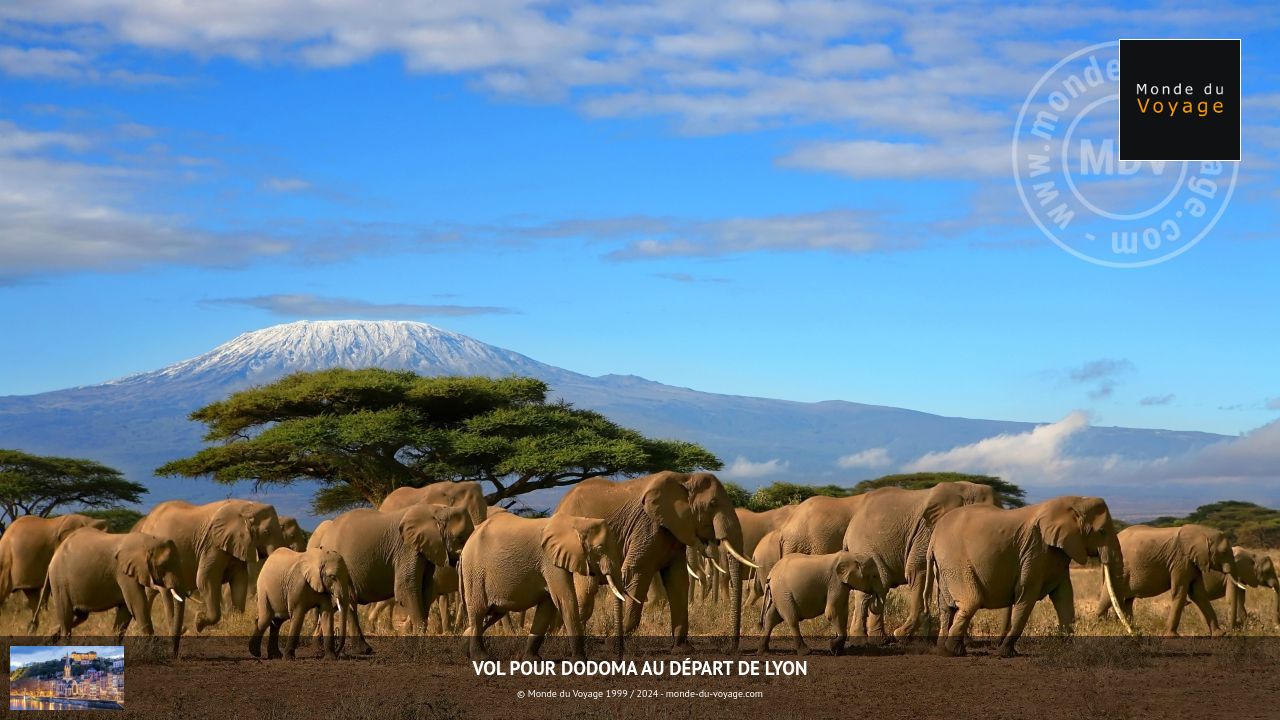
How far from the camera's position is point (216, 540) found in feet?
69.0

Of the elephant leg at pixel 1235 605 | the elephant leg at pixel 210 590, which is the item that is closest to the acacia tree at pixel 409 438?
the elephant leg at pixel 210 590

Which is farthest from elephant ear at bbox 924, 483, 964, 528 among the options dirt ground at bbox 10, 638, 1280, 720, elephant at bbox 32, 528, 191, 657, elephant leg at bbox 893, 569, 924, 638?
elephant at bbox 32, 528, 191, 657

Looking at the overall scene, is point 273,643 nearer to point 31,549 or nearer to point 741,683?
point 741,683

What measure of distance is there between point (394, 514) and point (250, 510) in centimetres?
240

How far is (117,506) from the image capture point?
67.7m

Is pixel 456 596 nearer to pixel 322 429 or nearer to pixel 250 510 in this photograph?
pixel 250 510

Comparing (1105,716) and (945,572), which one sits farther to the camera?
(945,572)

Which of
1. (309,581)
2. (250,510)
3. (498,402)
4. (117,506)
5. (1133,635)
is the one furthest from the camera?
(117,506)

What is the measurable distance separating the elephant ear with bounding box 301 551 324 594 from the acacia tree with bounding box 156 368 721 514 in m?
25.5

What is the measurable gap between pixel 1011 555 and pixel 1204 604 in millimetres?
4977

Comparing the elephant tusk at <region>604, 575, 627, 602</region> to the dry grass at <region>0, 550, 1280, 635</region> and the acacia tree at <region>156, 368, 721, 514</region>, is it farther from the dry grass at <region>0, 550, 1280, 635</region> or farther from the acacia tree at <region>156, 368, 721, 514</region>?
the acacia tree at <region>156, 368, 721, 514</region>

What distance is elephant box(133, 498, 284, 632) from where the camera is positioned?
824 inches

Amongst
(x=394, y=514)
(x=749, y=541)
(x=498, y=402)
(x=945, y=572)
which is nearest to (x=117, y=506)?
(x=498, y=402)

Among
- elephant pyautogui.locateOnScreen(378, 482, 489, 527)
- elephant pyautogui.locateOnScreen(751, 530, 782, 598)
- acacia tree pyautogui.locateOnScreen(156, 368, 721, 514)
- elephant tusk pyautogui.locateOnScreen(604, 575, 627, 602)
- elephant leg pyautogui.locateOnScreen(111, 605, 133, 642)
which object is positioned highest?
acacia tree pyautogui.locateOnScreen(156, 368, 721, 514)
